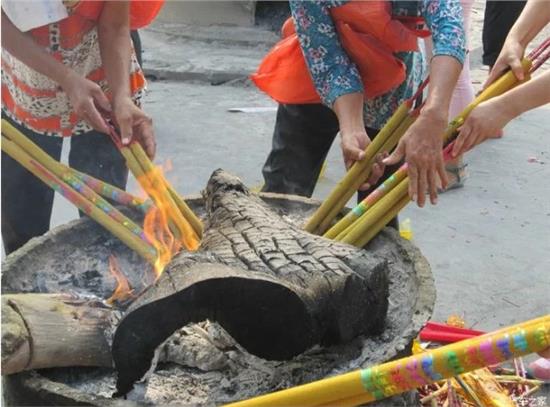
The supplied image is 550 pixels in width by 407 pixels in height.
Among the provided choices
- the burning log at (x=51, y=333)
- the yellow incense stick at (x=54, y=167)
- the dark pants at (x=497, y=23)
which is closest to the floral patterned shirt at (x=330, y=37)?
the yellow incense stick at (x=54, y=167)

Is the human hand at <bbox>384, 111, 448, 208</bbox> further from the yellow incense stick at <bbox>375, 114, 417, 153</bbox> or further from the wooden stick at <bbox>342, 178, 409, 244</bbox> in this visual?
the yellow incense stick at <bbox>375, 114, 417, 153</bbox>

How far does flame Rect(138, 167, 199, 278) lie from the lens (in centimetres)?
175

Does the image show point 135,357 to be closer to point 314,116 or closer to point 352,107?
point 352,107

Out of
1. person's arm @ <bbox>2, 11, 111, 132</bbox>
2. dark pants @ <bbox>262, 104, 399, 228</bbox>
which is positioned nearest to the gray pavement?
dark pants @ <bbox>262, 104, 399, 228</bbox>

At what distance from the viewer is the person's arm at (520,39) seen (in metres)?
1.76

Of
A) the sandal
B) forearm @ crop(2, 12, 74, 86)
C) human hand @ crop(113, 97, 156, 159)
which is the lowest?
the sandal

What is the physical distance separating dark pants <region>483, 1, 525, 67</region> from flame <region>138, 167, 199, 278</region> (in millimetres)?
2802

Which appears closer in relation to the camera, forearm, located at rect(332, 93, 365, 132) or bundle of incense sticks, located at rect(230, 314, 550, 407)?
bundle of incense sticks, located at rect(230, 314, 550, 407)

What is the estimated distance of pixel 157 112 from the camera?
4508mm

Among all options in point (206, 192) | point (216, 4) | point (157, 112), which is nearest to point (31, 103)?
point (206, 192)

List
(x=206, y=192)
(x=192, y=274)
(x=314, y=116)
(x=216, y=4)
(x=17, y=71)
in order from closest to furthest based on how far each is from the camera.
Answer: (x=192, y=274) → (x=206, y=192) → (x=17, y=71) → (x=314, y=116) → (x=216, y=4)

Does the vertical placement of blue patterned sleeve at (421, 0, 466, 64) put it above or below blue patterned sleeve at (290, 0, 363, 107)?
above

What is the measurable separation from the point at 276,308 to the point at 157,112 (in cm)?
333

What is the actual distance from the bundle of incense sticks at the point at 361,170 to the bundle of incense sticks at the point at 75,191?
0.38 m
